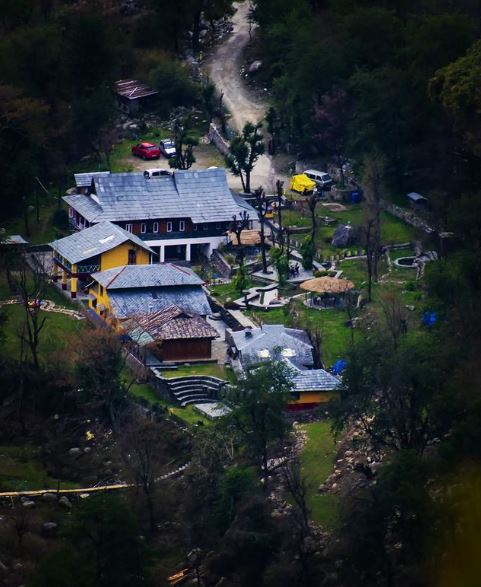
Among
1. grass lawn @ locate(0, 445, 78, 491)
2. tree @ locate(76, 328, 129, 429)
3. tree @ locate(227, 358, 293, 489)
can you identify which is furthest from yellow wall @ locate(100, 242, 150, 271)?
tree @ locate(227, 358, 293, 489)

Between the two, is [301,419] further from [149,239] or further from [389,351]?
[149,239]

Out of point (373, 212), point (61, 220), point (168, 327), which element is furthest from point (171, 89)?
point (168, 327)

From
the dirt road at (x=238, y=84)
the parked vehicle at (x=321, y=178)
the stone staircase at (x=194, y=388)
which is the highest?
the stone staircase at (x=194, y=388)

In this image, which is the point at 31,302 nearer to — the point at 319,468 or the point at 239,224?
the point at 239,224

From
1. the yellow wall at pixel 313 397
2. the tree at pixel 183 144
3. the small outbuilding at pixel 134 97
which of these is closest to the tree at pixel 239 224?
the tree at pixel 183 144

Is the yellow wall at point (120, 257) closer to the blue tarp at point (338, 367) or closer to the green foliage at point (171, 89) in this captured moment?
the blue tarp at point (338, 367)
